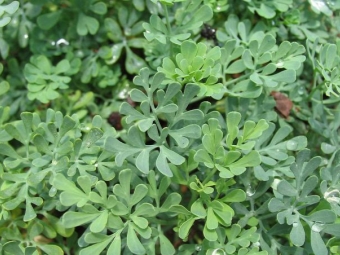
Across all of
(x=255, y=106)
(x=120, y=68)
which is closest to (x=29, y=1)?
(x=120, y=68)

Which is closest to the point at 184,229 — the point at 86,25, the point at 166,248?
the point at 166,248

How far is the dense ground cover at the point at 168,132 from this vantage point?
4.34 ft

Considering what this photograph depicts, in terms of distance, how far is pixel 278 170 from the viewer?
1.50 m

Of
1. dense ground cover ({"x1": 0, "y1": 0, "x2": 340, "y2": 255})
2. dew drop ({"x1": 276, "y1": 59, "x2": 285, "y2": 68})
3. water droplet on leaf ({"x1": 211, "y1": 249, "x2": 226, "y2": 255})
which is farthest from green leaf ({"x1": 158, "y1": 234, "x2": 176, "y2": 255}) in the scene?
dew drop ({"x1": 276, "y1": 59, "x2": 285, "y2": 68})

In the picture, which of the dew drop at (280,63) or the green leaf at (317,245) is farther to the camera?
the dew drop at (280,63)

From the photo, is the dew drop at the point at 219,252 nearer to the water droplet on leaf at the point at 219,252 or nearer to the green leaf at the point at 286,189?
the water droplet on leaf at the point at 219,252

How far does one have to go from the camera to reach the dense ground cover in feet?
4.34

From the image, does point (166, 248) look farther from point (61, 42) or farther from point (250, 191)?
point (61, 42)

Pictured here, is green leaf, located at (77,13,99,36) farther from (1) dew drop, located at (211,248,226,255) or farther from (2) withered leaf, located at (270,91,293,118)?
(1) dew drop, located at (211,248,226,255)

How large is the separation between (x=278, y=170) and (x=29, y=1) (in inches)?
43.8

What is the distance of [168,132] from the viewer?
4.50 ft

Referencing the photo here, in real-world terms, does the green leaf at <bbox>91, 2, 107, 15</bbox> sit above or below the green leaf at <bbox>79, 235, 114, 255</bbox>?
above

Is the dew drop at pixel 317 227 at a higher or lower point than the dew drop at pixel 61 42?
lower

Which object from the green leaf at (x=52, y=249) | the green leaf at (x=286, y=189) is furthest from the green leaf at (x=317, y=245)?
the green leaf at (x=52, y=249)
